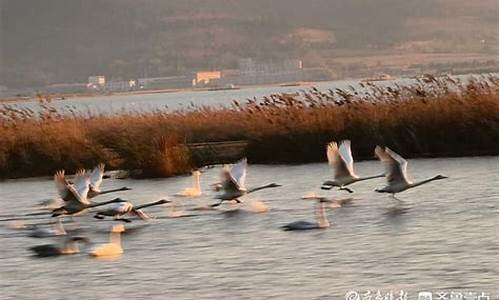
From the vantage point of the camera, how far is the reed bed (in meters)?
20.6

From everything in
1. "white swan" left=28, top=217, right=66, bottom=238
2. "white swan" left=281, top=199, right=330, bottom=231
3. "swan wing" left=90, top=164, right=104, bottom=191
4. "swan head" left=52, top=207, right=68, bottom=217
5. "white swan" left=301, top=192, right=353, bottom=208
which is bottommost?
"white swan" left=301, top=192, right=353, bottom=208

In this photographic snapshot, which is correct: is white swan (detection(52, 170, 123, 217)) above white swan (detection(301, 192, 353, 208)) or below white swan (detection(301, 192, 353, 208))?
above

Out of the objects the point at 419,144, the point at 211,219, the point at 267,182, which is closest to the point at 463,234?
the point at 211,219

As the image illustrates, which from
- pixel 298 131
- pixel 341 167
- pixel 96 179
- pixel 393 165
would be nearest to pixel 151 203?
pixel 96 179

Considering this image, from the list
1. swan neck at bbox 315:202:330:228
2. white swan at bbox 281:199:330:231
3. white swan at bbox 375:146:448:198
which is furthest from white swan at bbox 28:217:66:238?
white swan at bbox 375:146:448:198

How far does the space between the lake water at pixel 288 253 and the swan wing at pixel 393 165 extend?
0.36m

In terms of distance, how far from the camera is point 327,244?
12.7 meters

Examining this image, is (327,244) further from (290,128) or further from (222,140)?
(222,140)

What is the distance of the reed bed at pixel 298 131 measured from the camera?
813 inches

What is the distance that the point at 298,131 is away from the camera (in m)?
21.7

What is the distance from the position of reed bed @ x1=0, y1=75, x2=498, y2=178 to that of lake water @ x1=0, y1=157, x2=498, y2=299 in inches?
128

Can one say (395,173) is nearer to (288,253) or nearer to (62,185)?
(288,253)

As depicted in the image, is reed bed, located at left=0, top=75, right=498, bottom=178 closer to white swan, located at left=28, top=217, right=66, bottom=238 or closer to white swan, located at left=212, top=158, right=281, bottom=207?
white swan, located at left=212, top=158, right=281, bottom=207

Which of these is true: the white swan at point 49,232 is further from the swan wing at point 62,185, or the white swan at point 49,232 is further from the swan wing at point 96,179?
the swan wing at point 96,179
